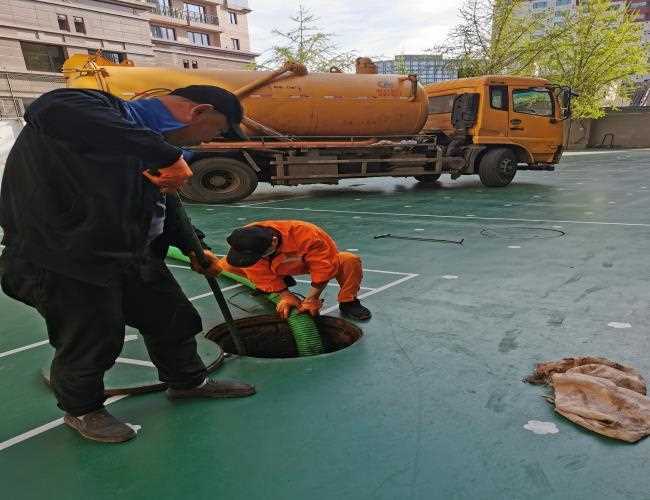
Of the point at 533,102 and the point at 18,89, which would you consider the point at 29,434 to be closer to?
the point at 533,102

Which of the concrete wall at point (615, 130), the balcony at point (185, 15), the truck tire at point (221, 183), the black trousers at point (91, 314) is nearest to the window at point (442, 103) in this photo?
the truck tire at point (221, 183)

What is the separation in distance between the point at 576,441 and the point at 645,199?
823 centimetres

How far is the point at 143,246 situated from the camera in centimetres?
188

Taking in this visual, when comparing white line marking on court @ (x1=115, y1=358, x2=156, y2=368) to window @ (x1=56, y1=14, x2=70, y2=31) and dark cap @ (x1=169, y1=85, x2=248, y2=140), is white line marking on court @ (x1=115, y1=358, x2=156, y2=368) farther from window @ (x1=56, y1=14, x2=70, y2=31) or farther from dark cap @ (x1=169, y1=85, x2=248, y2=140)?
window @ (x1=56, y1=14, x2=70, y2=31)

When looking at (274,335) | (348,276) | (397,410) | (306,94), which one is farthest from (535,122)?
(397,410)

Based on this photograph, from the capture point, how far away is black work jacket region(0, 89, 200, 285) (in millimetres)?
1561

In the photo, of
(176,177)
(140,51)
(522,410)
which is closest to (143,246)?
(176,177)

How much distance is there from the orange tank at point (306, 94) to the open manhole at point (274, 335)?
664 cm

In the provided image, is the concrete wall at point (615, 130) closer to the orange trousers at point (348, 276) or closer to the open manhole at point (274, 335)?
the orange trousers at point (348, 276)

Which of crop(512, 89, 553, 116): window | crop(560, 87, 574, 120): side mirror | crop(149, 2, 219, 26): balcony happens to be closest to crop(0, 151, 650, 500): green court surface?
crop(512, 89, 553, 116): window

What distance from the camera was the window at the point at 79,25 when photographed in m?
30.0

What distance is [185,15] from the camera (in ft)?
133

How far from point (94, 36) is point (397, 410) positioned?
119 feet

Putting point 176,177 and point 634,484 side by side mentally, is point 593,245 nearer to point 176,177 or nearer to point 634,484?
point 634,484
